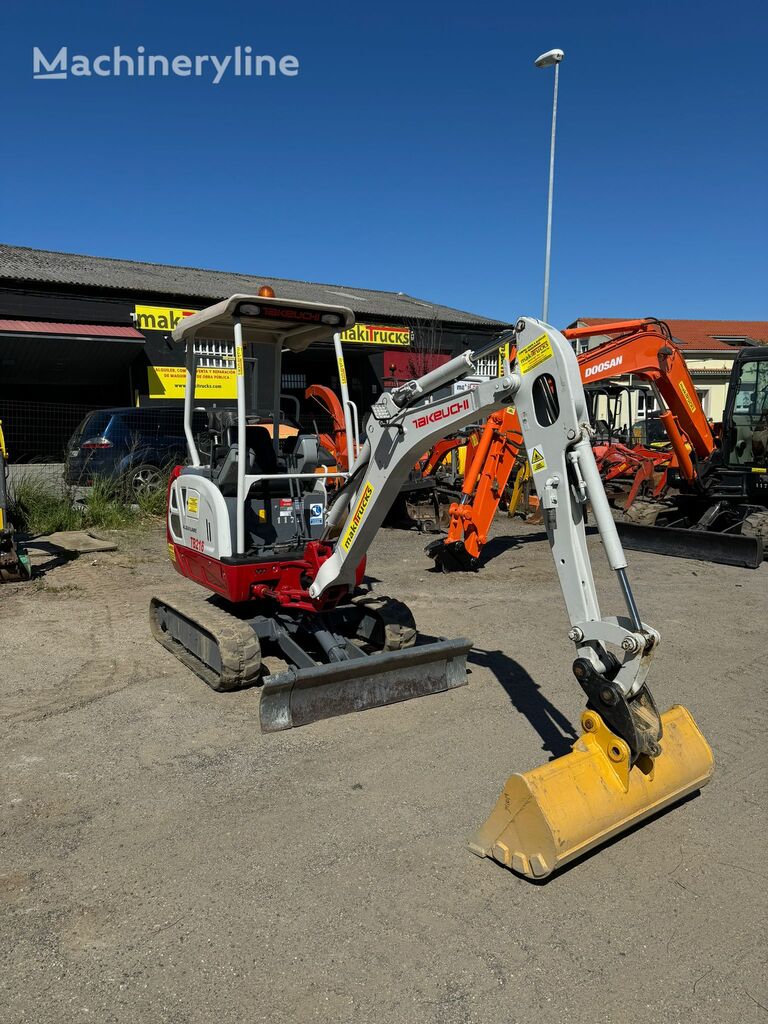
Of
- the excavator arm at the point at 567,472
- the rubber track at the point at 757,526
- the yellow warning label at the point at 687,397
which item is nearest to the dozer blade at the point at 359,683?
the excavator arm at the point at 567,472

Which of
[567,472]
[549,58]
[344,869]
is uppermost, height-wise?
[549,58]

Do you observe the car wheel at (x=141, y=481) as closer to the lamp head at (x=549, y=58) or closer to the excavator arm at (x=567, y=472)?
the excavator arm at (x=567, y=472)

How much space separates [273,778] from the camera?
4.23m

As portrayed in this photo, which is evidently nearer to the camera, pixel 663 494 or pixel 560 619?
pixel 560 619

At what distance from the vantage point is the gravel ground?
2.70 metres

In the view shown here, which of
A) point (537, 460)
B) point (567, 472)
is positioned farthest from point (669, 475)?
point (567, 472)

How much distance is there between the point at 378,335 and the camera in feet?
84.5

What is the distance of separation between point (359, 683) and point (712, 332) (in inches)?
1720

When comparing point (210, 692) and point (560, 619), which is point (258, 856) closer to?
point (210, 692)

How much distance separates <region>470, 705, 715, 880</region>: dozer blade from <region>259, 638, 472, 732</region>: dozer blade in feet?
5.23

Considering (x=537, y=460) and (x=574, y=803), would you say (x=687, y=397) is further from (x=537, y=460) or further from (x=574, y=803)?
(x=574, y=803)

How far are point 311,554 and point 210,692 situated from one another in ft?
3.88

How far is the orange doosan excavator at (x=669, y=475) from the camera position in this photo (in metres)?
9.45

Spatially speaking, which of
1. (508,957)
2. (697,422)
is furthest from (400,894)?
(697,422)
